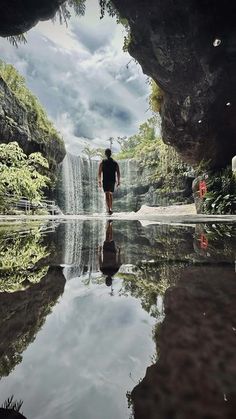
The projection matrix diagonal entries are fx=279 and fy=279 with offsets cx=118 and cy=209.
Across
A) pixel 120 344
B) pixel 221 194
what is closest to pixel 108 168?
pixel 120 344

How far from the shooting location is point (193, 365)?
54 centimetres

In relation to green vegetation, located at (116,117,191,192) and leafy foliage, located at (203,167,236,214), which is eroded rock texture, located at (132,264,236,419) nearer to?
leafy foliage, located at (203,167,236,214)

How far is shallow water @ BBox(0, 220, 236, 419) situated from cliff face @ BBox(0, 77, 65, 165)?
1562 centimetres

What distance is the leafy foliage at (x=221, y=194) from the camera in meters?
10.7

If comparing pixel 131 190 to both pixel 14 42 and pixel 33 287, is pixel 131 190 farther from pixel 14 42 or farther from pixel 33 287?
pixel 33 287

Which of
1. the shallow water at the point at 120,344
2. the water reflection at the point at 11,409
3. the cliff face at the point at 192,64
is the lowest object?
the water reflection at the point at 11,409

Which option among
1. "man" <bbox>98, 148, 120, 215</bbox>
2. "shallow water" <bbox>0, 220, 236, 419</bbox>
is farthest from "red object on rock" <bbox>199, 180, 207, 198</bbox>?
"shallow water" <bbox>0, 220, 236, 419</bbox>

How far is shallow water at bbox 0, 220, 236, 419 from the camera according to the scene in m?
0.46

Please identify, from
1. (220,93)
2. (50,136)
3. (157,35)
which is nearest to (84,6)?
(157,35)

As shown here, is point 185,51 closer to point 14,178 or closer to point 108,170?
point 108,170

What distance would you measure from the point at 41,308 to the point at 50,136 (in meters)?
20.9

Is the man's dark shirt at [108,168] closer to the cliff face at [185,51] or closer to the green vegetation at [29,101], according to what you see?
the cliff face at [185,51]

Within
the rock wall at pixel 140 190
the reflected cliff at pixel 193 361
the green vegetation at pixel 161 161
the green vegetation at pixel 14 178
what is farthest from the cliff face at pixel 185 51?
the rock wall at pixel 140 190

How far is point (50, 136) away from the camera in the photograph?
20422mm
